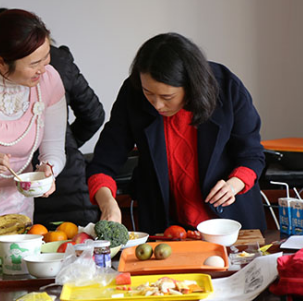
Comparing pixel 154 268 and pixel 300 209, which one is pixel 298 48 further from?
pixel 154 268

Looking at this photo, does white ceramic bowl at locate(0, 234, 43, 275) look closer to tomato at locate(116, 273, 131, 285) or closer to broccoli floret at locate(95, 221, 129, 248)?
broccoli floret at locate(95, 221, 129, 248)

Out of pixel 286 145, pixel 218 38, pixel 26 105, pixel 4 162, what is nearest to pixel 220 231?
pixel 4 162

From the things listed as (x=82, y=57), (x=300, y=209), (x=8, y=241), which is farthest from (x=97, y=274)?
(x=82, y=57)

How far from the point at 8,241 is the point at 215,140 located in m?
0.82

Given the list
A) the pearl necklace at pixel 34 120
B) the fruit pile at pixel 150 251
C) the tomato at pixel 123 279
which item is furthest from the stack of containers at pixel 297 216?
the pearl necklace at pixel 34 120

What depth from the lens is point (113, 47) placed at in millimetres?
4539

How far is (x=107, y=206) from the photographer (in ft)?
6.24

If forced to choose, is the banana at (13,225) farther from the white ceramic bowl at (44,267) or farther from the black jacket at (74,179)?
the black jacket at (74,179)

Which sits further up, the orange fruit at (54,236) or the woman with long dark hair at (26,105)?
the woman with long dark hair at (26,105)

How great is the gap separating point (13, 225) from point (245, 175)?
808 millimetres

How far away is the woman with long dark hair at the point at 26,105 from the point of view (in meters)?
2.05

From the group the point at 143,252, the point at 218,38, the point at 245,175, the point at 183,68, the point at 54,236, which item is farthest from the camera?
the point at 218,38

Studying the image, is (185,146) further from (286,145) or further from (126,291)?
(286,145)

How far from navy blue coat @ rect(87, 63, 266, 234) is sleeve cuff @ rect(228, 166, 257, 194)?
0.11ft
